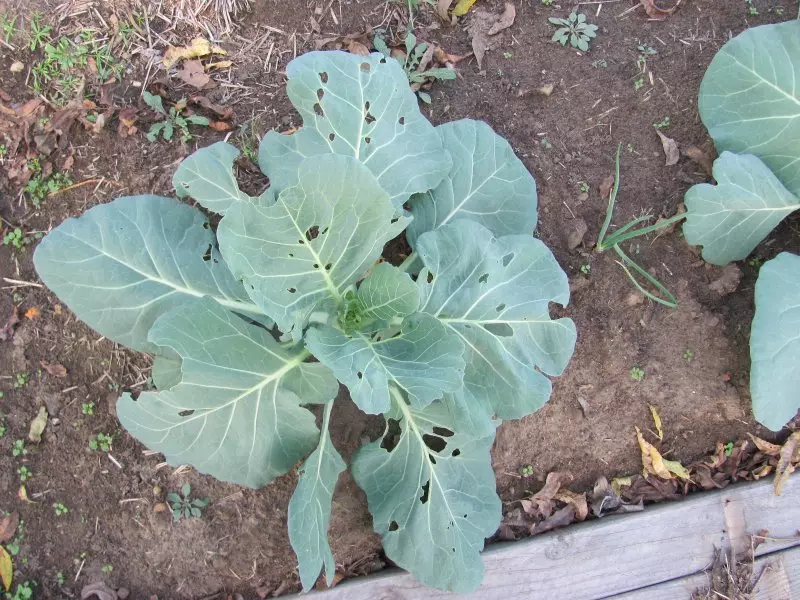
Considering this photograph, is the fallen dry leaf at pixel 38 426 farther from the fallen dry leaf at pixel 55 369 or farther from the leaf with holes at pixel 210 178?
the leaf with holes at pixel 210 178

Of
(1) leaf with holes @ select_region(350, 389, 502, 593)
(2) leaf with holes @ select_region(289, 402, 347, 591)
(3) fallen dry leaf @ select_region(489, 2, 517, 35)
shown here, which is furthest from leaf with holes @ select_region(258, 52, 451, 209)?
(2) leaf with holes @ select_region(289, 402, 347, 591)

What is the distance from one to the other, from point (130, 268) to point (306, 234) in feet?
2.36

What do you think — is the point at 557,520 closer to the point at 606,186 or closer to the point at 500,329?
the point at 500,329

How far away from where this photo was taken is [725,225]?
2631 millimetres

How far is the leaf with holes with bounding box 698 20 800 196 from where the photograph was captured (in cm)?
264

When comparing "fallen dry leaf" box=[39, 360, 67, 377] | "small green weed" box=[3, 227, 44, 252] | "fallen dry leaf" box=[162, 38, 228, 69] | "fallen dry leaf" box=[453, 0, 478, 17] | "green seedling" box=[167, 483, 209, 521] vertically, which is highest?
"fallen dry leaf" box=[453, 0, 478, 17]

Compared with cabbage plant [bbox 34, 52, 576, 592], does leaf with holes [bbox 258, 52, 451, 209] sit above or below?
above

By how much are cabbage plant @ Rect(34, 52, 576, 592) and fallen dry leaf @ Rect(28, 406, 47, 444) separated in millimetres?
600

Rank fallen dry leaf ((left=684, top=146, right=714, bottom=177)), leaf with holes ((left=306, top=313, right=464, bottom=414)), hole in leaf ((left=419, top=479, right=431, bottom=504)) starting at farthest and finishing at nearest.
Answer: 1. fallen dry leaf ((left=684, top=146, right=714, bottom=177))
2. hole in leaf ((left=419, top=479, right=431, bottom=504))
3. leaf with holes ((left=306, top=313, right=464, bottom=414))

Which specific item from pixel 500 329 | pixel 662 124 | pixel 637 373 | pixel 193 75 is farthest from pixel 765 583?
pixel 193 75

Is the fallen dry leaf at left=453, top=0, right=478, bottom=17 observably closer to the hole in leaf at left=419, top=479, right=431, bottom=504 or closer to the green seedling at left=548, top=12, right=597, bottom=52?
the green seedling at left=548, top=12, right=597, bottom=52

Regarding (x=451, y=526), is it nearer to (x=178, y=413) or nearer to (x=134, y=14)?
(x=178, y=413)

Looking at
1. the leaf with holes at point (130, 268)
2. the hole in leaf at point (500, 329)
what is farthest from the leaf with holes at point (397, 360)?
the leaf with holes at point (130, 268)

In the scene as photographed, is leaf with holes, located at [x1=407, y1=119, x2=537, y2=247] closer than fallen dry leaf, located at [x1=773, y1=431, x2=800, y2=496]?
Yes
